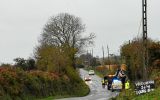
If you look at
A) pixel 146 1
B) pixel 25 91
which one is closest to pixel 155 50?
pixel 25 91

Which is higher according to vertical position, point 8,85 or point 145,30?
point 145,30

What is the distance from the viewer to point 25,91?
54250 millimetres

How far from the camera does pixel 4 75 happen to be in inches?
1956

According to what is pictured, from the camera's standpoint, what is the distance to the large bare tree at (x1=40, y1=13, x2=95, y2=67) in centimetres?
11044

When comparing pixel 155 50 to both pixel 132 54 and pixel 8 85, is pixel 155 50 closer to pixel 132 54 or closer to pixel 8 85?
pixel 132 54

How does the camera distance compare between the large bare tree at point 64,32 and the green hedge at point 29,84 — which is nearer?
the green hedge at point 29,84

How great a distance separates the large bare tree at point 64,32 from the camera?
110 metres

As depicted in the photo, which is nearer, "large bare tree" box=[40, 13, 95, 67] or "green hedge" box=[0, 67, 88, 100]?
"green hedge" box=[0, 67, 88, 100]

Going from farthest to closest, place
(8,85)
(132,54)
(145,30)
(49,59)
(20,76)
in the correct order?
(49,59)
(132,54)
(20,76)
(8,85)
(145,30)

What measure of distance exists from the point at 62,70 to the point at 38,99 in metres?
32.1

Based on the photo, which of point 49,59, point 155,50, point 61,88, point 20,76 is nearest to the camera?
point 20,76

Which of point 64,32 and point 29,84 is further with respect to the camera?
point 64,32

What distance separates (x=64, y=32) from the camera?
113m

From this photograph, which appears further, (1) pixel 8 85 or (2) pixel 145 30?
(1) pixel 8 85
